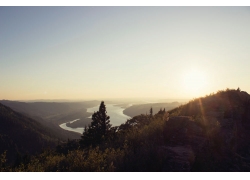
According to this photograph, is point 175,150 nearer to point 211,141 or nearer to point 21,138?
point 211,141

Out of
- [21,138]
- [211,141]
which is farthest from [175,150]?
[21,138]

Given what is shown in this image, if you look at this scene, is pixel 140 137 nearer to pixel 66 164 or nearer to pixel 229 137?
pixel 66 164

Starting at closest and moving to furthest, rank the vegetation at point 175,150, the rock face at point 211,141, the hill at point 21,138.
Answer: the vegetation at point 175,150 < the rock face at point 211,141 < the hill at point 21,138

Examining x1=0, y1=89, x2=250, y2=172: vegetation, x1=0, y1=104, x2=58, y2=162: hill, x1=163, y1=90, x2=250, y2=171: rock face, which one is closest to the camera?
x1=0, y1=89, x2=250, y2=172: vegetation

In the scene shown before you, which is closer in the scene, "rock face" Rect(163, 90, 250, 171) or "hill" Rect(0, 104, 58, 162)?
"rock face" Rect(163, 90, 250, 171)

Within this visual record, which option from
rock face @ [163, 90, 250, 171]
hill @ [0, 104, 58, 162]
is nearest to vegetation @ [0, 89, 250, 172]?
rock face @ [163, 90, 250, 171]

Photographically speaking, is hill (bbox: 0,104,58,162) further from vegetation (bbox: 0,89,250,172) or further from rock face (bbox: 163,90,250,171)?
rock face (bbox: 163,90,250,171)

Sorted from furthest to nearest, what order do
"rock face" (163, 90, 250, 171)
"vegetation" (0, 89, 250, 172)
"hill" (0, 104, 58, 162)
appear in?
"hill" (0, 104, 58, 162) < "rock face" (163, 90, 250, 171) < "vegetation" (0, 89, 250, 172)

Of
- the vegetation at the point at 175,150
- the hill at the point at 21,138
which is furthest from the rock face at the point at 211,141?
the hill at the point at 21,138

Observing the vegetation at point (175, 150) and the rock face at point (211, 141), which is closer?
the vegetation at point (175, 150)

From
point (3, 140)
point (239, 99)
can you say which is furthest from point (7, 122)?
point (239, 99)

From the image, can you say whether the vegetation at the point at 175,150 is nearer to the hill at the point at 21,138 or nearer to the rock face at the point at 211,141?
the rock face at the point at 211,141
